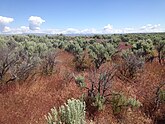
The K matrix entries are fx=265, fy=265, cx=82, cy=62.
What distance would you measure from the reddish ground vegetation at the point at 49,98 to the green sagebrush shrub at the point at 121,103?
0.78ft

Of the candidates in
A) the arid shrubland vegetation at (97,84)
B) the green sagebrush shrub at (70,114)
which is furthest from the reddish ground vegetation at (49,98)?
the green sagebrush shrub at (70,114)

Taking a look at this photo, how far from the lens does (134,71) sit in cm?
1894

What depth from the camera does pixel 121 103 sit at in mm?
12352

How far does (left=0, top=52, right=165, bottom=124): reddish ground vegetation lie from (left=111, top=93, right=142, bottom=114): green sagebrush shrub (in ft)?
0.78

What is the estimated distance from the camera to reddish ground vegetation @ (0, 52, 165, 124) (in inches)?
429

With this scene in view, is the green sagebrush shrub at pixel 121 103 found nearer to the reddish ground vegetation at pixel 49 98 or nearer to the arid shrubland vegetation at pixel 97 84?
the arid shrubland vegetation at pixel 97 84

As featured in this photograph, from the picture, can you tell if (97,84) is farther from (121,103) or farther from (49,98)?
(49,98)

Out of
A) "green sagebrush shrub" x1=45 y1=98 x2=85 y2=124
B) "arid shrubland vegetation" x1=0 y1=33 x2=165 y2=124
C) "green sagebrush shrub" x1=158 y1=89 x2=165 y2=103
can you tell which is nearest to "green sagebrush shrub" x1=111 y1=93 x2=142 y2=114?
"arid shrubland vegetation" x1=0 y1=33 x2=165 y2=124

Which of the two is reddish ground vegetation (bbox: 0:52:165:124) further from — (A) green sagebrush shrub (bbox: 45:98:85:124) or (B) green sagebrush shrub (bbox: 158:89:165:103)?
(A) green sagebrush shrub (bbox: 45:98:85:124)

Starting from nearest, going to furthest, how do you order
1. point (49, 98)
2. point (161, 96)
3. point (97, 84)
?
point (49, 98) < point (161, 96) < point (97, 84)

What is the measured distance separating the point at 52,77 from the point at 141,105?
7032 millimetres

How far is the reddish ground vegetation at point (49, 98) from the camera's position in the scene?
10891mm

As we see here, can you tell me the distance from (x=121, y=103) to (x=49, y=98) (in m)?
3.46

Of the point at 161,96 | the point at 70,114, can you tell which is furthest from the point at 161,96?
the point at 70,114
